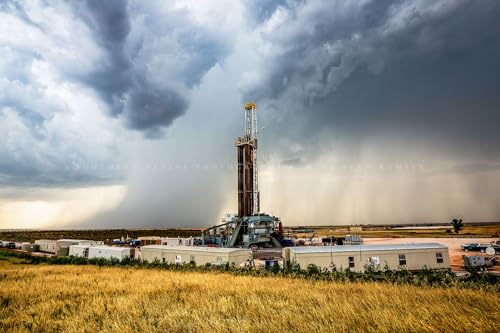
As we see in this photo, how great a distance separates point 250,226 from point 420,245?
85.0ft

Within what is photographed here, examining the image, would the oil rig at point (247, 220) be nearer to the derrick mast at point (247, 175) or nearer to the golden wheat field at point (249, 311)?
the derrick mast at point (247, 175)

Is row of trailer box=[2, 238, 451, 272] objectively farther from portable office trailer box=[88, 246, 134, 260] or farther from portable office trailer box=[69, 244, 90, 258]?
portable office trailer box=[69, 244, 90, 258]

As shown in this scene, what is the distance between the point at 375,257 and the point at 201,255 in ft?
54.3

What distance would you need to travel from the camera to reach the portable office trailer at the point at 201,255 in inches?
1112

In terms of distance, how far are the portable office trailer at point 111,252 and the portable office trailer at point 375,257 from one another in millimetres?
21386

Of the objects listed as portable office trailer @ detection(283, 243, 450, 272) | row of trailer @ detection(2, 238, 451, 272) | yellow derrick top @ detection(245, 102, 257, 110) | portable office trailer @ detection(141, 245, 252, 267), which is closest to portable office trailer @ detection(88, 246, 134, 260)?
portable office trailer @ detection(141, 245, 252, 267)

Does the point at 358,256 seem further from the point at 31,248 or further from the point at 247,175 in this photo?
the point at 31,248

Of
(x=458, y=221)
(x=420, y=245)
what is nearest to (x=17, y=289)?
(x=420, y=245)

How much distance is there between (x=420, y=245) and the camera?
27.4m

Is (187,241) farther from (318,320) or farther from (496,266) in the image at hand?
(318,320)

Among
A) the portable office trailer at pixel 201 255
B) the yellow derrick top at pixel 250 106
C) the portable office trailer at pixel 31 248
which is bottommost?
the portable office trailer at pixel 31 248

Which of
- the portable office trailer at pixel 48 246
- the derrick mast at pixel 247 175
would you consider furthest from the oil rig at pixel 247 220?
the portable office trailer at pixel 48 246

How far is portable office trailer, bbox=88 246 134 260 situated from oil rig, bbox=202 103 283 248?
661 inches

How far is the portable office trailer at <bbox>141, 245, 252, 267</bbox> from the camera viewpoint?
28.2 meters
